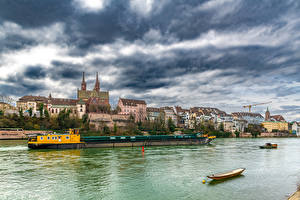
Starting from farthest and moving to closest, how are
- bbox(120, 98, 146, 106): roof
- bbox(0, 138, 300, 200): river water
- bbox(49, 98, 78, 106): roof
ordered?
bbox(120, 98, 146, 106): roof
bbox(49, 98, 78, 106): roof
bbox(0, 138, 300, 200): river water

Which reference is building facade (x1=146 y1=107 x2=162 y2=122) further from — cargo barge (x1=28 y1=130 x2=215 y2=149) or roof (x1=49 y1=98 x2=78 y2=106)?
cargo barge (x1=28 y1=130 x2=215 y2=149)

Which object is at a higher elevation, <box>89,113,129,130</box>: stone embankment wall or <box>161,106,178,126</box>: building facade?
<box>161,106,178,126</box>: building facade

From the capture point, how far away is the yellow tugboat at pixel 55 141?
4812 centimetres

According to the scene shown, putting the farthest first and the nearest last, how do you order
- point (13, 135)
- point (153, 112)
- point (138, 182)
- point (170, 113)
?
point (170, 113) < point (153, 112) < point (13, 135) < point (138, 182)

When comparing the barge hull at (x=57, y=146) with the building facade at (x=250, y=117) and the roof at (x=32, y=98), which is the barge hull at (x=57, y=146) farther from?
the building facade at (x=250, y=117)

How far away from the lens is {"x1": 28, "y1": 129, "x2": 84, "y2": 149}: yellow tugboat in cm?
4812

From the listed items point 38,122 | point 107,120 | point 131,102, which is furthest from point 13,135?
point 131,102

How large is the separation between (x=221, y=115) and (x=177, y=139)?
355ft

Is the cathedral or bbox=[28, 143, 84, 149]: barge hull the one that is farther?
the cathedral

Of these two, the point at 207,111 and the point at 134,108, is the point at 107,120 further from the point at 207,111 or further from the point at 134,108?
the point at 207,111

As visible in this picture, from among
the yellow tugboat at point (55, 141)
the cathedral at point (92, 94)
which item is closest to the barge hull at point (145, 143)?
the yellow tugboat at point (55, 141)

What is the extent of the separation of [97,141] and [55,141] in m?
8.64

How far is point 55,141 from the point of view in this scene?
50.2 m

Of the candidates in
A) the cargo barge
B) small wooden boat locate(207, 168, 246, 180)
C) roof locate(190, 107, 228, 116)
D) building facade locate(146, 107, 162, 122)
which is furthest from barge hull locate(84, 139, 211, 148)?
roof locate(190, 107, 228, 116)
